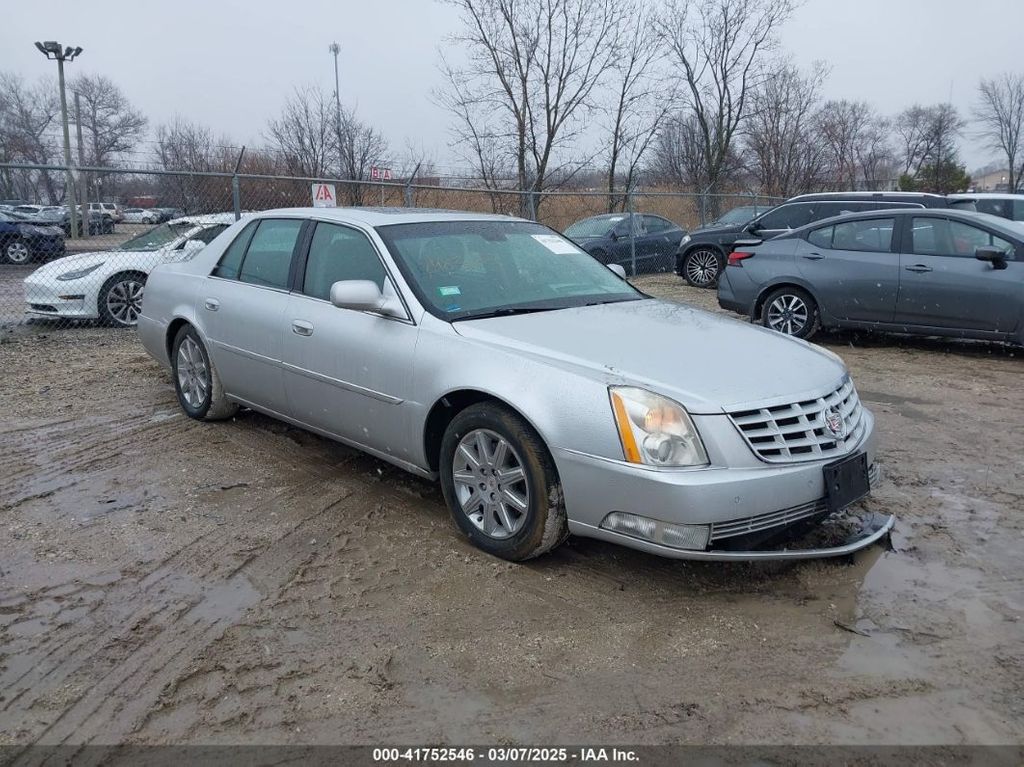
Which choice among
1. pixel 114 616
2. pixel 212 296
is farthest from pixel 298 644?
pixel 212 296

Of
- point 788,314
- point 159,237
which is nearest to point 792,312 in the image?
point 788,314

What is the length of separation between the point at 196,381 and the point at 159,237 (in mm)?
5385

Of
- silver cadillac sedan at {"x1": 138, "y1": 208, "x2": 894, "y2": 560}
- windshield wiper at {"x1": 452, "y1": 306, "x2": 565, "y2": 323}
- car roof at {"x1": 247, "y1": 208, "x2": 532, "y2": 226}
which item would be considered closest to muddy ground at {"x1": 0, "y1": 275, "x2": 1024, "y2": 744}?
silver cadillac sedan at {"x1": 138, "y1": 208, "x2": 894, "y2": 560}

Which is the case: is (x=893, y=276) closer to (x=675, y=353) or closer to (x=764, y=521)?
(x=675, y=353)

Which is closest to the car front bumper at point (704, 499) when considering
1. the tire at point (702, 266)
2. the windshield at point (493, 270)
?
the windshield at point (493, 270)

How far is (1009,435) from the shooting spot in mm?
5441

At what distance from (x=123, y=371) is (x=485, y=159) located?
1470 centimetres

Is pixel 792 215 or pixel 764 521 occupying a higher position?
pixel 792 215

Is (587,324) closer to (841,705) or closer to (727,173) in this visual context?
(841,705)

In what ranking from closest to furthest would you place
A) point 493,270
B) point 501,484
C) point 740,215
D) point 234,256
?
point 501,484 < point 493,270 < point 234,256 < point 740,215

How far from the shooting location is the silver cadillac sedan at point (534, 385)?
122 inches

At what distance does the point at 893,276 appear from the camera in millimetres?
8102

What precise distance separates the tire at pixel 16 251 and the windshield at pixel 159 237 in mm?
6701

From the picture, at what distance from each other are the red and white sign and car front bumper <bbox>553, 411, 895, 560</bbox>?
30.3 ft
